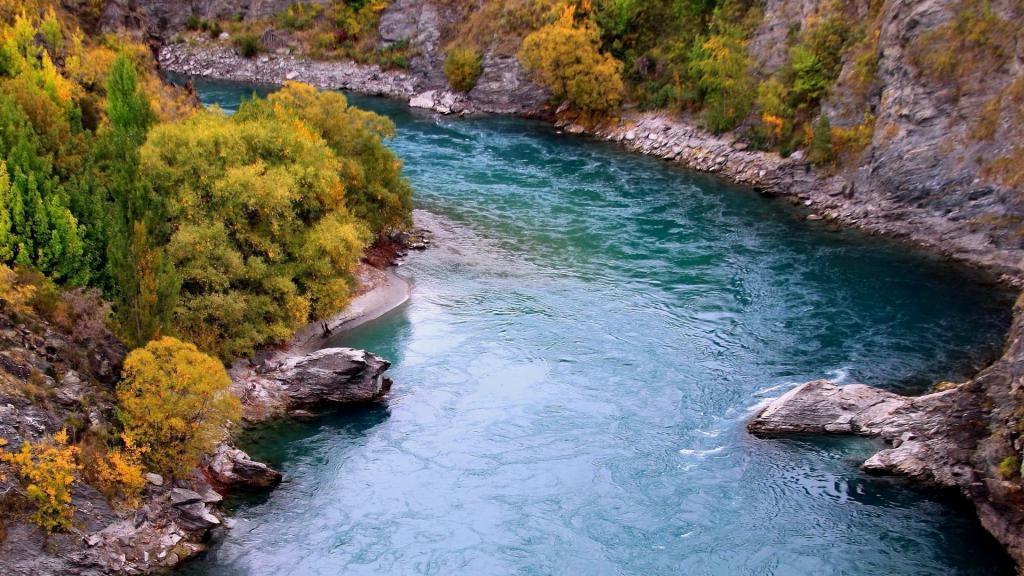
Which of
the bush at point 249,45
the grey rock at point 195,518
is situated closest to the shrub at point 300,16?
the bush at point 249,45

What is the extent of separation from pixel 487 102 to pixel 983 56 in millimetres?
53639

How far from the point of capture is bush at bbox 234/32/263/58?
382 ft

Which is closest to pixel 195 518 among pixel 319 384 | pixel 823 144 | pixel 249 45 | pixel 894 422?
pixel 319 384

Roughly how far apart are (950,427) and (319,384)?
1033 inches

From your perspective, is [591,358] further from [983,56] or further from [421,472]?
[983,56]

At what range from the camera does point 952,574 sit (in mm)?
28094

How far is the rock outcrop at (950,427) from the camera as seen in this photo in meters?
29.1

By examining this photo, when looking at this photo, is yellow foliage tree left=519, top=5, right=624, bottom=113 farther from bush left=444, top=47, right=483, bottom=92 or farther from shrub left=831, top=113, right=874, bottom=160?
shrub left=831, top=113, right=874, bottom=160

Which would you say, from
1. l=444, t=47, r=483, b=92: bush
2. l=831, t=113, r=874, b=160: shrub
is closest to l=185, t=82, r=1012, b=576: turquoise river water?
l=831, t=113, r=874, b=160: shrub

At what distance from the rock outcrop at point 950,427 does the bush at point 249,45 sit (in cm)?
10020

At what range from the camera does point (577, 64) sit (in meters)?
85.1

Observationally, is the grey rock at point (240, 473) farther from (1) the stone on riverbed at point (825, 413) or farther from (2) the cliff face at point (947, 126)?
(2) the cliff face at point (947, 126)

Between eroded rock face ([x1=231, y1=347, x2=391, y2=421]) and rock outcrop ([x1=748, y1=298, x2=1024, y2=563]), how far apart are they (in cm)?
1698

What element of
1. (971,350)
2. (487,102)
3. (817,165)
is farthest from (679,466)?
(487,102)
